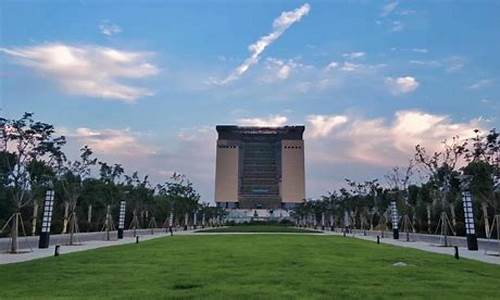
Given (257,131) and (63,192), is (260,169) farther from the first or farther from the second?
(63,192)

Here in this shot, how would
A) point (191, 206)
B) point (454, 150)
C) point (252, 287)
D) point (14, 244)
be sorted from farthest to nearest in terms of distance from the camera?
point (191, 206), point (454, 150), point (14, 244), point (252, 287)

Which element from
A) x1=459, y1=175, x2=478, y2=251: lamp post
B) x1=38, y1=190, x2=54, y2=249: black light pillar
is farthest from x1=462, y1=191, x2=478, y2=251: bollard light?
x1=38, y1=190, x2=54, y2=249: black light pillar

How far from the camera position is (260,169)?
124250mm

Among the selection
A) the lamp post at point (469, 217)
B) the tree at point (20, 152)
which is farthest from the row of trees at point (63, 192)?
the lamp post at point (469, 217)

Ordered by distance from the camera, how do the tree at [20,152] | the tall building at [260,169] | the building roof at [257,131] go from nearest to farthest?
the tree at [20,152] < the tall building at [260,169] < the building roof at [257,131]

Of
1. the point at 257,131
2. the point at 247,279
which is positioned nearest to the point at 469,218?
the point at 247,279

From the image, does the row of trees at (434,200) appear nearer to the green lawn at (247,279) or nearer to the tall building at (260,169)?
the green lawn at (247,279)

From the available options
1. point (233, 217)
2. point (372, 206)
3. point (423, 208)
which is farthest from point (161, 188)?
point (233, 217)

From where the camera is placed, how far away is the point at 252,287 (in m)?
8.32

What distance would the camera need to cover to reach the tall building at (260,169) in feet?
395

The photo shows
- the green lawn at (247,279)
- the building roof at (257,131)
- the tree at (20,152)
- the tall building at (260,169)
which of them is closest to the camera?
the green lawn at (247,279)

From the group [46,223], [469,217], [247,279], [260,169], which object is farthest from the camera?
[260,169]

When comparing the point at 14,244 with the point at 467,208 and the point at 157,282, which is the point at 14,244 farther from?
the point at 467,208

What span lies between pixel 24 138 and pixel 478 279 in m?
15.1
